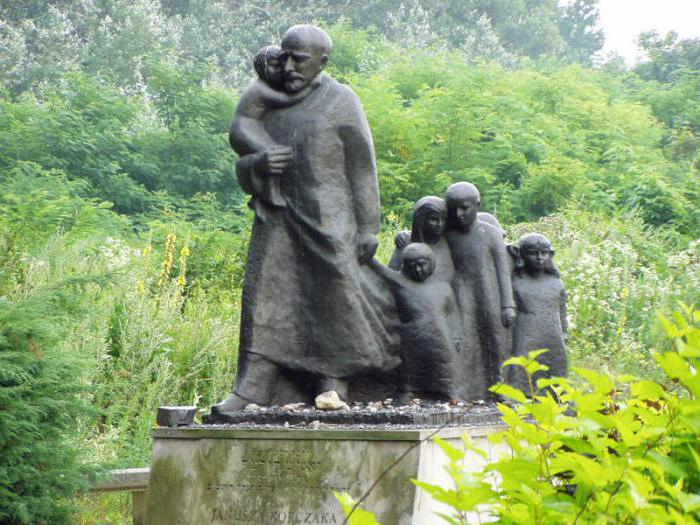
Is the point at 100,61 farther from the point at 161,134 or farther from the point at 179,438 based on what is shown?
the point at 179,438

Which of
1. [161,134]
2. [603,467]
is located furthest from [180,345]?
[161,134]

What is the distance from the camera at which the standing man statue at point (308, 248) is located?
7516 millimetres

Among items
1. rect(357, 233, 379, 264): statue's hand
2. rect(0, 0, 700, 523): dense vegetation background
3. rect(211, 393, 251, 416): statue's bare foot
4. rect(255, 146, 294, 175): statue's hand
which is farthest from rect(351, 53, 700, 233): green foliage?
rect(211, 393, 251, 416): statue's bare foot

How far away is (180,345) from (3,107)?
1515 cm

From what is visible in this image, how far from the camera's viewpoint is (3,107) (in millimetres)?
26047

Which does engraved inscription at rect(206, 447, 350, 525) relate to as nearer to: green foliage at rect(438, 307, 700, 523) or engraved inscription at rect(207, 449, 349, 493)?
engraved inscription at rect(207, 449, 349, 493)

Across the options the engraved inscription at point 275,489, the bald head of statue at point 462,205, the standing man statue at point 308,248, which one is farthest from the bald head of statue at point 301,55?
the engraved inscription at point 275,489

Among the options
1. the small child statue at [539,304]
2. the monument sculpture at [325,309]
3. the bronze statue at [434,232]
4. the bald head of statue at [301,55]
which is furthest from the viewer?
A: the small child statue at [539,304]

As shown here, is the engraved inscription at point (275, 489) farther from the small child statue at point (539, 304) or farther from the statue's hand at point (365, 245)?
the small child statue at point (539, 304)

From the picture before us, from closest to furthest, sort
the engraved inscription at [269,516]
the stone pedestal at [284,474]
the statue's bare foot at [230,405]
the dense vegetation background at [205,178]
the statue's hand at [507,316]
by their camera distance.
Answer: the stone pedestal at [284,474] → the engraved inscription at [269,516] → the statue's bare foot at [230,405] → the statue's hand at [507,316] → the dense vegetation background at [205,178]

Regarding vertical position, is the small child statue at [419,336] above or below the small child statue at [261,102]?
below

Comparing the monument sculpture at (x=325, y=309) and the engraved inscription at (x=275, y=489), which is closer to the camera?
the engraved inscription at (x=275, y=489)

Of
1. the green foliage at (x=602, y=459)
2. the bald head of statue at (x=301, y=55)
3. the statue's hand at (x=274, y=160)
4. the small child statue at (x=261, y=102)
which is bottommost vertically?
the green foliage at (x=602, y=459)

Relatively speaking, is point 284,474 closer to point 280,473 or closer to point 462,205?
point 280,473
